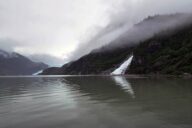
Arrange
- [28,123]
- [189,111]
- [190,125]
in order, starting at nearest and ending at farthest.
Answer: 1. [190,125]
2. [28,123]
3. [189,111]

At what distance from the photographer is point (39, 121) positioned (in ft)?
62.8

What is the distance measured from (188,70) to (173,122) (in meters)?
177

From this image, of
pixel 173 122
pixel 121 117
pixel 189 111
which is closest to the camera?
pixel 173 122

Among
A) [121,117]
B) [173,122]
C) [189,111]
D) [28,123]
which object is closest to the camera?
[173,122]

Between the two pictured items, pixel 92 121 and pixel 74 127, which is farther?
pixel 92 121

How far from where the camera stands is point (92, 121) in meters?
18.7

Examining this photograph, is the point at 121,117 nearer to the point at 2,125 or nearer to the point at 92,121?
the point at 92,121

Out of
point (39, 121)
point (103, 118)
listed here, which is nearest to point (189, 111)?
point (103, 118)

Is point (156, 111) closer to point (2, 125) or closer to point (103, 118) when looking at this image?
point (103, 118)

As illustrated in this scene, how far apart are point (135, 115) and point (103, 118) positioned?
2763mm

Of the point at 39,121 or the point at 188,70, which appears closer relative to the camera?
the point at 39,121

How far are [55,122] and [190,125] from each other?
9529 mm

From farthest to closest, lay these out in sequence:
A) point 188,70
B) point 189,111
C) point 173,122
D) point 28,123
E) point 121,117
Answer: point 188,70, point 189,111, point 121,117, point 28,123, point 173,122

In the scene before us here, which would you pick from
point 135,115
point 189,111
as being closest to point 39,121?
point 135,115
